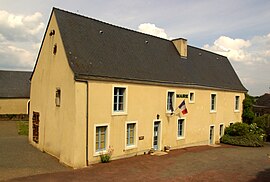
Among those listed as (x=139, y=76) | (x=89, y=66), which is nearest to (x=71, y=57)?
(x=89, y=66)

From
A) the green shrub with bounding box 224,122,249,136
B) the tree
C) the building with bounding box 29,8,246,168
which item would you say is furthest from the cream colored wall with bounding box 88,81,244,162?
the tree

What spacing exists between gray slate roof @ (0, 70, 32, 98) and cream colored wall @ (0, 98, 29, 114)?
618 mm

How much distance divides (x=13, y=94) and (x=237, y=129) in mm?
30840

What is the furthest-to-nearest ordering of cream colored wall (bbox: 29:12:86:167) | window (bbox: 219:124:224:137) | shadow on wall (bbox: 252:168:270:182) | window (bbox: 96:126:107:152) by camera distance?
window (bbox: 219:124:224:137), window (bbox: 96:126:107:152), cream colored wall (bbox: 29:12:86:167), shadow on wall (bbox: 252:168:270:182)

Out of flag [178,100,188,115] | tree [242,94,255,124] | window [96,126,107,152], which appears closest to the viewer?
window [96,126,107,152]

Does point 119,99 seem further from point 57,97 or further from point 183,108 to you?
point 183,108

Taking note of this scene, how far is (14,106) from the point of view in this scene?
1404 inches

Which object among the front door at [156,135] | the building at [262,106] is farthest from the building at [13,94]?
the building at [262,106]

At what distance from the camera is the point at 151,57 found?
19.0 metres

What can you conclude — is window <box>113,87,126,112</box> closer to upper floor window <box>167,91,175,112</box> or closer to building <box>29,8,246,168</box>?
building <box>29,8,246,168</box>

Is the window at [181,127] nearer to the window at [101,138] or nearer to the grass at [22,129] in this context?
the window at [101,138]

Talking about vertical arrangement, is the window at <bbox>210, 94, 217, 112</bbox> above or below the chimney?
below

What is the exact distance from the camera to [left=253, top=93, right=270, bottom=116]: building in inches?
1688

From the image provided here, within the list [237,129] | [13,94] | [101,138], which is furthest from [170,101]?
[13,94]
